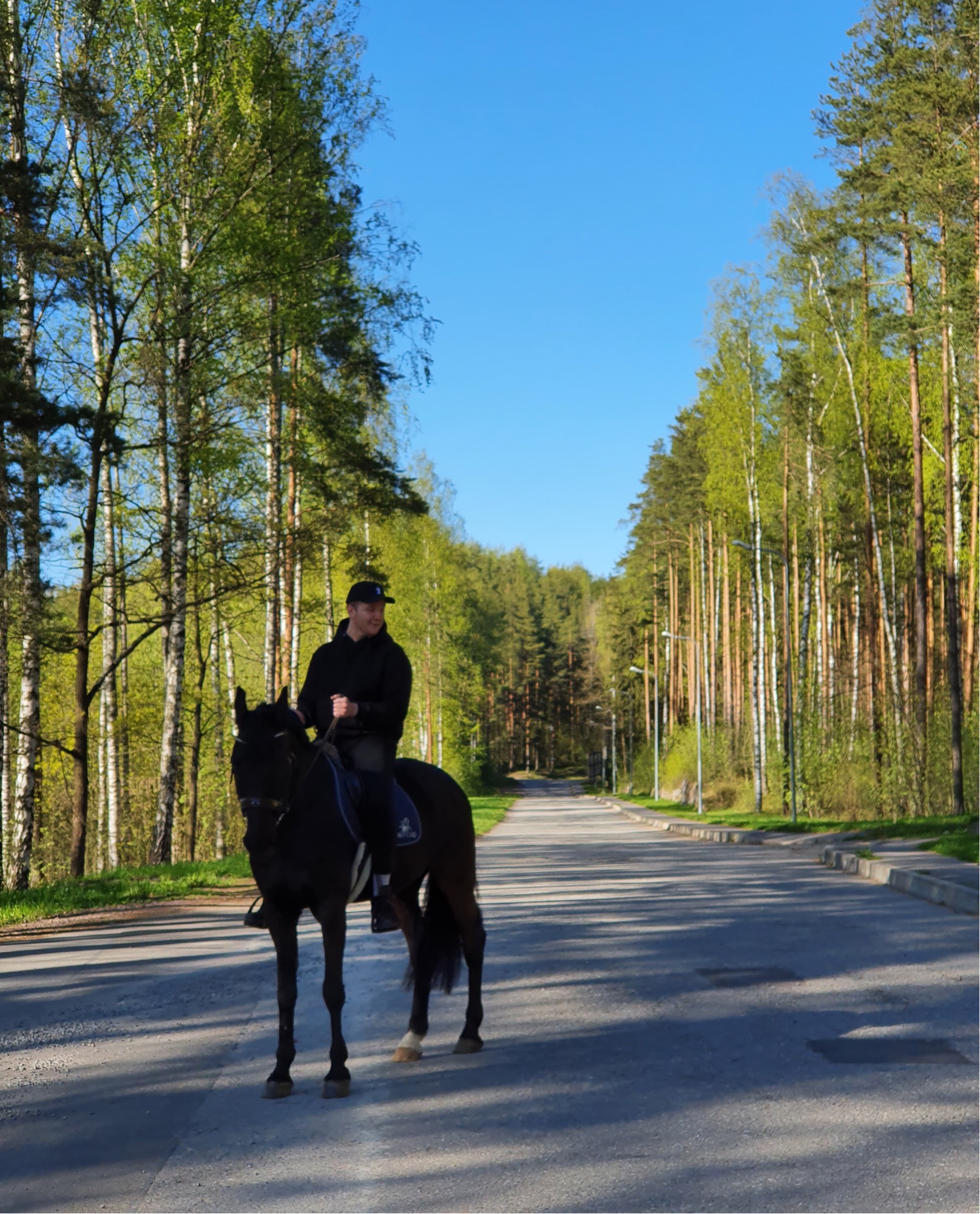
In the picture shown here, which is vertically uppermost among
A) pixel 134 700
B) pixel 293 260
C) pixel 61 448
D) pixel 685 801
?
pixel 293 260

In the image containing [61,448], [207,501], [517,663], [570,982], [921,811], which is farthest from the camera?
[517,663]

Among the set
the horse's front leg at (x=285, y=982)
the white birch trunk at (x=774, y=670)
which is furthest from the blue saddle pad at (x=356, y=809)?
the white birch trunk at (x=774, y=670)

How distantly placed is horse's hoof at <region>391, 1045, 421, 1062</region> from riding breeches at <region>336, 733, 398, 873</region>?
92 centimetres

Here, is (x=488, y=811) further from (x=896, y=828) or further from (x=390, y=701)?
(x=390, y=701)

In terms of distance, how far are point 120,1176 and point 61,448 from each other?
12376mm

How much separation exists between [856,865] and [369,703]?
45.3 ft

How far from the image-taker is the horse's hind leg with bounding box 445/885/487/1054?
6.55 m

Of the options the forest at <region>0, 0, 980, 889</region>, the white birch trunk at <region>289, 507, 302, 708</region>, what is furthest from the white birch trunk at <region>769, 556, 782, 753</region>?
the white birch trunk at <region>289, 507, 302, 708</region>

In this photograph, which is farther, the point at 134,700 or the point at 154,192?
the point at 134,700

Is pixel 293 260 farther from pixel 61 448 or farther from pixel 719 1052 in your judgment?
pixel 719 1052

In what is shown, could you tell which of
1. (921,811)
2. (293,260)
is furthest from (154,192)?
(921,811)

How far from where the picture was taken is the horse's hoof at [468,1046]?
647 centimetres

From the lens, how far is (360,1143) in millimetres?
4938

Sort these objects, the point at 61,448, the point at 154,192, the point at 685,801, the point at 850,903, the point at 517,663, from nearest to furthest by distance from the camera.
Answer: the point at 850,903 < the point at 61,448 < the point at 154,192 < the point at 685,801 < the point at 517,663
